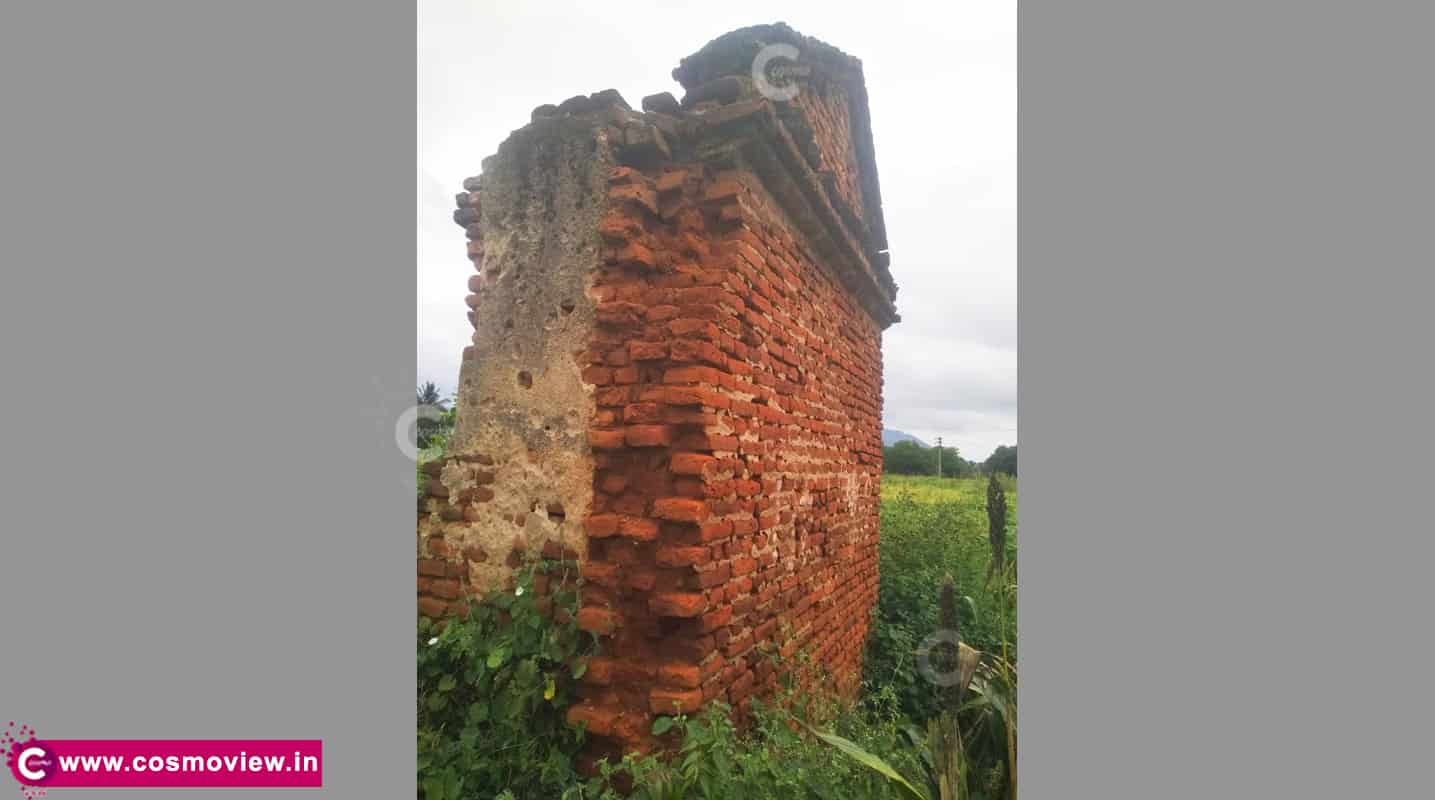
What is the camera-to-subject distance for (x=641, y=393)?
9.70ft

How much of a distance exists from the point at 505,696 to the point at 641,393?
1.33 metres

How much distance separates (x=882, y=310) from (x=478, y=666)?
14.5 feet

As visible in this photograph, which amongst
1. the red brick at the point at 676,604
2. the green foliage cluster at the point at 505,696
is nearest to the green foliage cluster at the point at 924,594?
the red brick at the point at 676,604

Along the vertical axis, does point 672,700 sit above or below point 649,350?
below

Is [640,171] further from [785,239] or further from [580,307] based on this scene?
[785,239]

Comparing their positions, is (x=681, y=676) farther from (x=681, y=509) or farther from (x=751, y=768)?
(x=681, y=509)

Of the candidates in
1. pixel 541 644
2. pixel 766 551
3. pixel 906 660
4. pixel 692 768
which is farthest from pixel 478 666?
pixel 906 660

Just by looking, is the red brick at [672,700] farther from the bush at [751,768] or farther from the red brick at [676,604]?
the red brick at [676,604]

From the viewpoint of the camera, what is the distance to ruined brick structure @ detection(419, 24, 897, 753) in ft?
9.38

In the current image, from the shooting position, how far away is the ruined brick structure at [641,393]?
2859 mm

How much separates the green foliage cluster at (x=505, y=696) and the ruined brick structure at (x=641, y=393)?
12 cm

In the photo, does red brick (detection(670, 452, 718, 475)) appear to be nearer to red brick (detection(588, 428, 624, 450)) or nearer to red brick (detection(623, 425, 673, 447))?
red brick (detection(623, 425, 673, 447))
